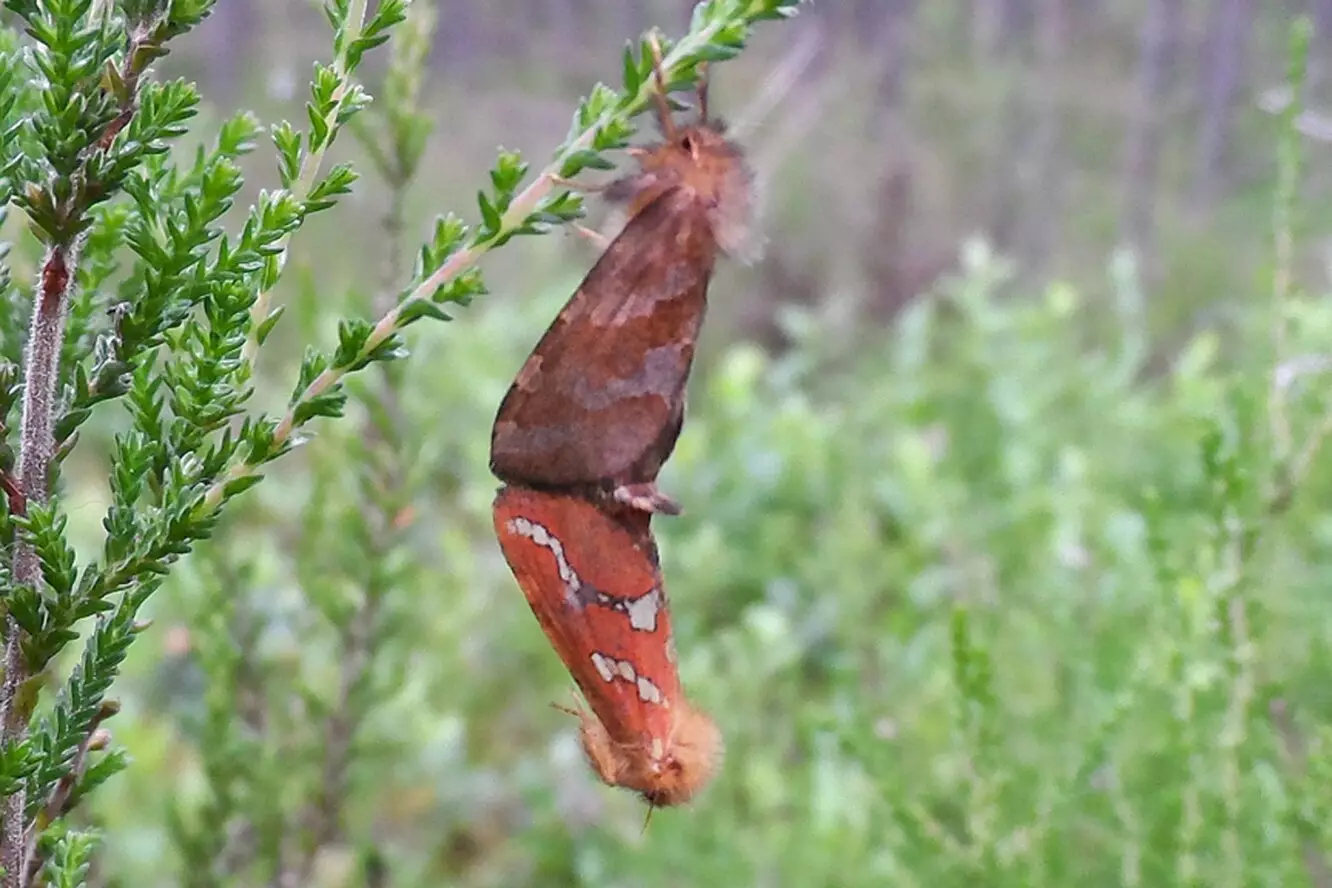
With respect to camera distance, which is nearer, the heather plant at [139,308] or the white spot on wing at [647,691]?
the heather plant at [139,308]

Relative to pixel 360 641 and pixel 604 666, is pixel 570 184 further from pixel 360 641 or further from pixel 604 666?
pixel 360 641

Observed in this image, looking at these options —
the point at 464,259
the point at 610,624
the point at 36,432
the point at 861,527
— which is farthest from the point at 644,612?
the point at 861,527

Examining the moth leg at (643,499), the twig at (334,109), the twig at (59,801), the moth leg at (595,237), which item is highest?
the twig at (334,109)

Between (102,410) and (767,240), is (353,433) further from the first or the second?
(102,410)

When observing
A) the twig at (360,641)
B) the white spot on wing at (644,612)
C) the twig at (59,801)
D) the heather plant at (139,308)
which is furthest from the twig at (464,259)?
the twig at (360,641)

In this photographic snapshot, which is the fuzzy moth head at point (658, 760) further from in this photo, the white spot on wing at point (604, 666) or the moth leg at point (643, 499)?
the moth leg at point (643, 499)
